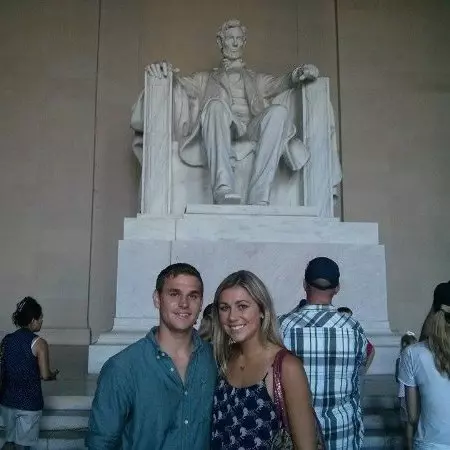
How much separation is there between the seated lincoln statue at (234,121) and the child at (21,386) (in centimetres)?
230

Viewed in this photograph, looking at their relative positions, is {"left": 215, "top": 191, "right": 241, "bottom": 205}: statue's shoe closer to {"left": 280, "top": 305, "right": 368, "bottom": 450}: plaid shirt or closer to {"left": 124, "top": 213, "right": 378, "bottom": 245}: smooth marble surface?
{"left": 124, "top": 213, "right": 378, "bottom": 245}: smooth marble surface

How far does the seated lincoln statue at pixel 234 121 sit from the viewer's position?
491 cm

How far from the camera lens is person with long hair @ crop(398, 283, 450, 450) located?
202cm

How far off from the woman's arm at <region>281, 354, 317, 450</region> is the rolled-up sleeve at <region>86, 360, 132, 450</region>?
41cm

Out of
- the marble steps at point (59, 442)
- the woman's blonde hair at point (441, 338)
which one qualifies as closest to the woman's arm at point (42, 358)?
the marble steps at point (59, 442)

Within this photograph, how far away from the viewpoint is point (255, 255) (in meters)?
4.43

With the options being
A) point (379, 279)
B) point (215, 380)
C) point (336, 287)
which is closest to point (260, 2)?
point (379, 279)

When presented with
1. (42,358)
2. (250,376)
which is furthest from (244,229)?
(250,376)

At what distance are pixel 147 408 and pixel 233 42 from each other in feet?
15.8

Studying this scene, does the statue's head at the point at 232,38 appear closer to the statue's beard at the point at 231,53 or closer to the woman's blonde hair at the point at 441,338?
the statue's beard at the point at 231,53

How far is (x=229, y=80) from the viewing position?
565cm

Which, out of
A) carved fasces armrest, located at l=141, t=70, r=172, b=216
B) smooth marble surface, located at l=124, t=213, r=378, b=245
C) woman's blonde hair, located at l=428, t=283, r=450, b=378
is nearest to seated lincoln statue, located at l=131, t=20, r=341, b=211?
carved fasces armrest, located at l=141, t=70, r=172, b=216

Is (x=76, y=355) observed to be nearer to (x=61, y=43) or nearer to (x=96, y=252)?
(x=96, y=252)

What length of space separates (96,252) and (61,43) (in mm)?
2694
